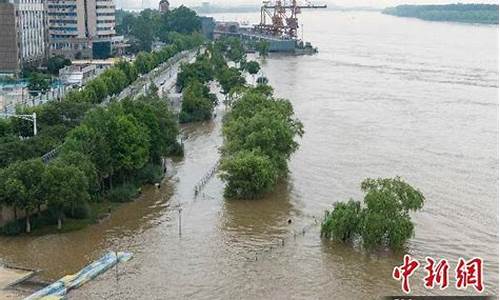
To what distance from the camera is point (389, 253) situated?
9.45m

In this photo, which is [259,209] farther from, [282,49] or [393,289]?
[282,49]

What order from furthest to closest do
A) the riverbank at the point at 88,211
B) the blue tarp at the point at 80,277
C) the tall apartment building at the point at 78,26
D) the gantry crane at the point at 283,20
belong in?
the gantry crane at the point at 283,20, the tall apartment building at the point at 78,26, the riverbank at the point at 88,211, the blue tarp at the point at 80,277

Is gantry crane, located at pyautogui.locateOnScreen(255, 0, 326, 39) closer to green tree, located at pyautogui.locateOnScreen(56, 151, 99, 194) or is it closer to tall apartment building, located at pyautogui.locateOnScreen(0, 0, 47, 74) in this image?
tall apartment building, located at pyautogui.locateOnScreen(0, 0, 47, 74)

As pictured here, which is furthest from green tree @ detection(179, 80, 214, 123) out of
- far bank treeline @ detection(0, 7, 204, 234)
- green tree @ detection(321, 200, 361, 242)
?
Result: green tree @ detection(321, 200, 361, 242)

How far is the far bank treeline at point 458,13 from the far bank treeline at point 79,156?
54605 mm

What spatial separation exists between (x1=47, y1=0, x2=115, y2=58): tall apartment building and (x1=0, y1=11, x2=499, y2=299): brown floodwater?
520 inches

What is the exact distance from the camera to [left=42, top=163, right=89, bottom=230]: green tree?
9766 mm

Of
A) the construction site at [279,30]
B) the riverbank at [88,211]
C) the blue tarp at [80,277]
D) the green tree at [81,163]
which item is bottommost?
the blue tarp at [80,277]

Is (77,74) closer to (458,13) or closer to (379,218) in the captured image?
(379,218)

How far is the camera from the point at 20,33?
82.7 feet

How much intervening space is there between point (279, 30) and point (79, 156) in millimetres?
35613

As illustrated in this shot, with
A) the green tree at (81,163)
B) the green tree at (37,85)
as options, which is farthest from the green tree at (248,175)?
the green tree at (37,85)

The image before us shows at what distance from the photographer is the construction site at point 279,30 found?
1607 inches

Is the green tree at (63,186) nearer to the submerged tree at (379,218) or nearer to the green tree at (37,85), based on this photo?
the submerged tree at (379,218)
